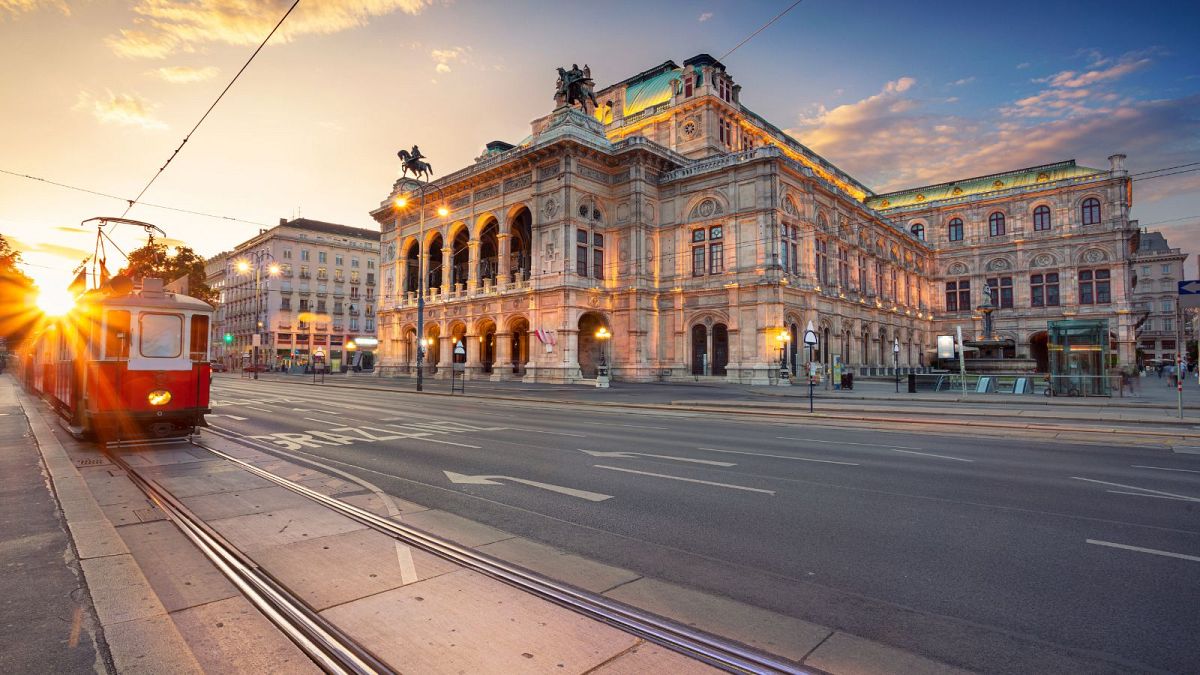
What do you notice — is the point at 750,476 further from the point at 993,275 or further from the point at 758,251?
the point at 993,275

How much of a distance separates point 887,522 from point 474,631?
481 cm

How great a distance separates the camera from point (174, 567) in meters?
4.96

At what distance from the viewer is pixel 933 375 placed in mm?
31516

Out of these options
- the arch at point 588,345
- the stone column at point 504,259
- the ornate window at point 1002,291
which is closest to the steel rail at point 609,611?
the arch at point 588,345

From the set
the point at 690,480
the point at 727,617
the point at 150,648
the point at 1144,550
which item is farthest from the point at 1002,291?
the point at 150,648

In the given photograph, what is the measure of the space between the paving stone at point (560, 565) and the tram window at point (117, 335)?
9731 mm

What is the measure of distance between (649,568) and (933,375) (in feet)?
106

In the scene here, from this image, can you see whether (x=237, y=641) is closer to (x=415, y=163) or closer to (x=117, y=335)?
(x=117, y=335)

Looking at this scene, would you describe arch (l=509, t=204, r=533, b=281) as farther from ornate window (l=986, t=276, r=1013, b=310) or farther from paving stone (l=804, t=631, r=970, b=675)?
ornate window (l=986, t=276, r=1013, b=310)

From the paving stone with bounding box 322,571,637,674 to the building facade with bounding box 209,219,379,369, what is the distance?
7885 cm

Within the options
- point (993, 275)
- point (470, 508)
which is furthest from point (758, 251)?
point (993, 275)

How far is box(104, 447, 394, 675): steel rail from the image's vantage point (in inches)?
132

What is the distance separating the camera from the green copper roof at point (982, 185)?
65.5 meters

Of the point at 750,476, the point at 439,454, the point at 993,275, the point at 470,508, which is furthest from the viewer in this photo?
the point at 993,275
